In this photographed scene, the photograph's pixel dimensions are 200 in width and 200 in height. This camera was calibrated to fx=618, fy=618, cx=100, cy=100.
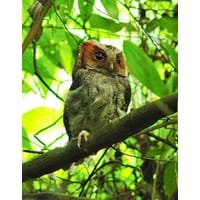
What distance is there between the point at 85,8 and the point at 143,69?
0.16 m

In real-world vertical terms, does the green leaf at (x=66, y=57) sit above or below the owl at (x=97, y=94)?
above

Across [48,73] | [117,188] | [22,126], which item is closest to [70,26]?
[48,73]

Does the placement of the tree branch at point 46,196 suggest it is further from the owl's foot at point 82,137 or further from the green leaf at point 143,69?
the green leaf at point 143,69

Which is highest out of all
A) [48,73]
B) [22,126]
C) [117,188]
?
[48,73]

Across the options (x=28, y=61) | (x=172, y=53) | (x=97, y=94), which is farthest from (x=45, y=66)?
(x=172, y=53)

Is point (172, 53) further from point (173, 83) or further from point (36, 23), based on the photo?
point (36, 23)

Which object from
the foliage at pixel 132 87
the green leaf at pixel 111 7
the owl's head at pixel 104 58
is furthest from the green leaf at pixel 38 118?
the green leaf at pixel 111 7

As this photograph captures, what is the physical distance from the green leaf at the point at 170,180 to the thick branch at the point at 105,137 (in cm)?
10

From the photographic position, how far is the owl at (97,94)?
1146 mm

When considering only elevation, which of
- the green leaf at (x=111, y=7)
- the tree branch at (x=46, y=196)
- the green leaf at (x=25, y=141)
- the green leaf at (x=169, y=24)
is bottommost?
the tree branch at (x=46, y=196)

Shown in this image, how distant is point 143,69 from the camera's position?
116cm

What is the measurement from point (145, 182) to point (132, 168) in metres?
0.04
